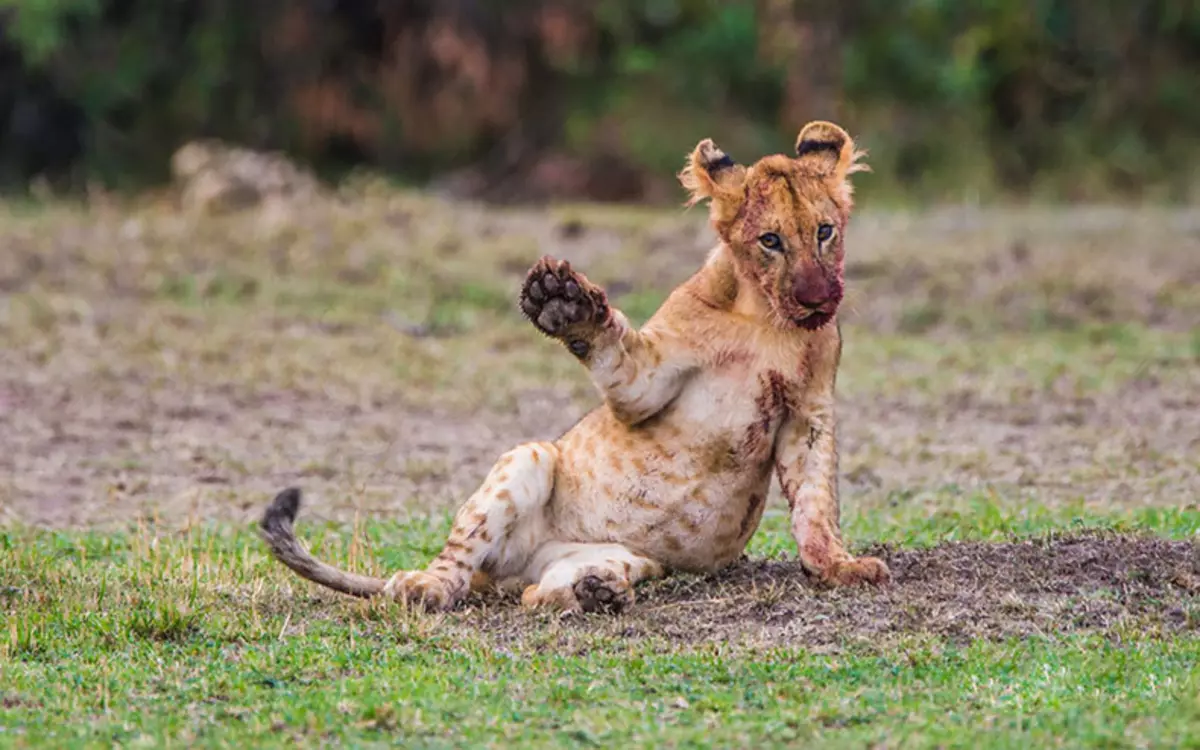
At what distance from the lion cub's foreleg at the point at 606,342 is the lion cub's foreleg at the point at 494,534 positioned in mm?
373

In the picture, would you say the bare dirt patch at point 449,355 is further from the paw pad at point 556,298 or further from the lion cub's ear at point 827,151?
the paw pad at point 556,298

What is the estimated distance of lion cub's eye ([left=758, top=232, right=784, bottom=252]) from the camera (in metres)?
6.65

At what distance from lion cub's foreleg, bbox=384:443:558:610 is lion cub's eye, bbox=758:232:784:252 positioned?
1.06m

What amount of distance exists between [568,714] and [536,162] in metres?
16.1

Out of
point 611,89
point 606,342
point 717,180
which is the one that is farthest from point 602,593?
point 611,89

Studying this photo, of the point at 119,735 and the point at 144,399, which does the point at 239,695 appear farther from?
the point at 144,399

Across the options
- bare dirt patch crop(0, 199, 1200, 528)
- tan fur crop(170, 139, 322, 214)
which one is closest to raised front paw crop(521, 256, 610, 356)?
bare dirt patch crop(0, 199, 1200, 528)

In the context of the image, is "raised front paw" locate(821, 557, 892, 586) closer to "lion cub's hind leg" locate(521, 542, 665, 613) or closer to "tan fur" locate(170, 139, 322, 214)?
"lion cub's hind leg" locate(521, 542, 665, 613)

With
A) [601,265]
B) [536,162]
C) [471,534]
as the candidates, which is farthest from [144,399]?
[536,162]

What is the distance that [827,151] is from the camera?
22.7 feet

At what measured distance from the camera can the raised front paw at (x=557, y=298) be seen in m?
6.19

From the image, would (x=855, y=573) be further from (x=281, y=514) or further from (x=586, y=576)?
(x=281, y=514)

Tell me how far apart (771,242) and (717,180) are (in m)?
0.36

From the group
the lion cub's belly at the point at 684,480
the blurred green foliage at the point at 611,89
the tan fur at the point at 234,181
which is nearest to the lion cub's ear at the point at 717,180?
the lion cub's belly at the point at 684,480
